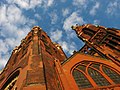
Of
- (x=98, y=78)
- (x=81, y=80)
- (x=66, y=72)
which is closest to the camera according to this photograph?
(x=81, y=80)

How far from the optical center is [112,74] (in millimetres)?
17406

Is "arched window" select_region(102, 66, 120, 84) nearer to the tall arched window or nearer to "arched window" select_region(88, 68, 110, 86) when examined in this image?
the tall arched window

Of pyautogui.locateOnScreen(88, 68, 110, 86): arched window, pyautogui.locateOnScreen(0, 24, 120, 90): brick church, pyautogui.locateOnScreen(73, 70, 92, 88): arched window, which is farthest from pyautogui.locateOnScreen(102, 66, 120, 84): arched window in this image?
pyautogui.locateOnScreen(73, 70, 92, 88): arched window

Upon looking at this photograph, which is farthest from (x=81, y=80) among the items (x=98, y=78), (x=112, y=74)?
(x=112, y=74)

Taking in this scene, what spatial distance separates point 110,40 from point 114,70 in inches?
323

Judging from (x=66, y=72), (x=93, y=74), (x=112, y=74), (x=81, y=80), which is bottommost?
(x=81, y=80)

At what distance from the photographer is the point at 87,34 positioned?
105ft

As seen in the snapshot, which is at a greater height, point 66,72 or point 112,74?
point 66,72

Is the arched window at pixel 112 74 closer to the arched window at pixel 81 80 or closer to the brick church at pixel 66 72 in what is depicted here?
the brick church at pixel 66 72

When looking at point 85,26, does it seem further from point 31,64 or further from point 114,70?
point 31,64

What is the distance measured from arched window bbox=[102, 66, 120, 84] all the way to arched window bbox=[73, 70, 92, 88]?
1.80 metres

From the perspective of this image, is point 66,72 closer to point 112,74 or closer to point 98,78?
point 98,78

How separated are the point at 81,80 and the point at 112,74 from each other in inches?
105

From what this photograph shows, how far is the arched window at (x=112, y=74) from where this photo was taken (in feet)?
53.7
